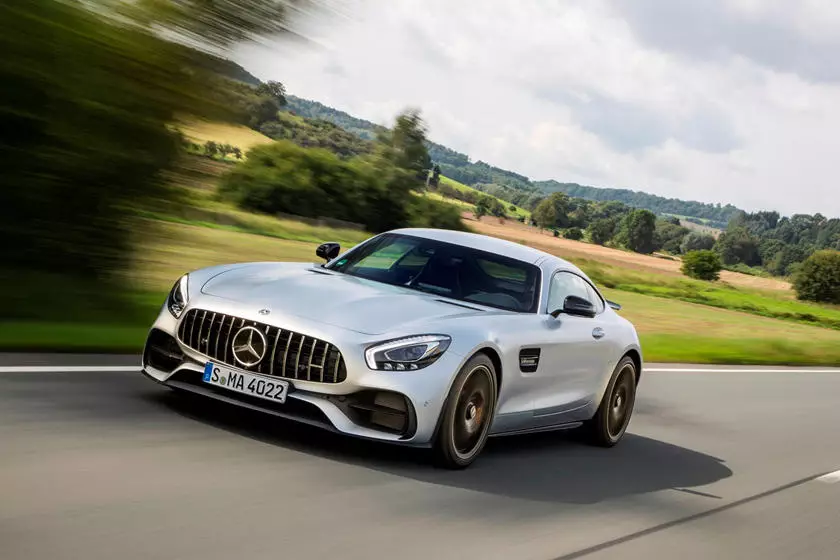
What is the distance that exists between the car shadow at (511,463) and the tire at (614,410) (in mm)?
100

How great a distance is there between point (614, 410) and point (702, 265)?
76540 mm

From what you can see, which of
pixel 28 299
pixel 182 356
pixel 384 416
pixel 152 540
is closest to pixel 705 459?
pixel 384 416

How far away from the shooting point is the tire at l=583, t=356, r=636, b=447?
7883mm

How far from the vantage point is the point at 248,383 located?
18.2ft

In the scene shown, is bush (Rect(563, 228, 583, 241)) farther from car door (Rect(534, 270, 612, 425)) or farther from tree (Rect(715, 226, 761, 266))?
car door (Rect(534, 270, 612, 425))

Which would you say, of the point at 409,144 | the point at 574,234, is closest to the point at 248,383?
the point at 409,144

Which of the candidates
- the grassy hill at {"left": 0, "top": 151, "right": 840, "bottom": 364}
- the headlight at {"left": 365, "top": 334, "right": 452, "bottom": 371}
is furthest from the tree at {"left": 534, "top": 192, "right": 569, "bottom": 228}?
the headlight at {"left": 365, "top": 334, "right": 452, "bottom": 371}

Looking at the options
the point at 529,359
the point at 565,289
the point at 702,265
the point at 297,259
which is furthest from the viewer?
the point at 702,265

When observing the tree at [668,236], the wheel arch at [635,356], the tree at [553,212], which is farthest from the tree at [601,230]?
the wheel arch at [635,356]

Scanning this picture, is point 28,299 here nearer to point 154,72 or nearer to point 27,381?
point 154,72

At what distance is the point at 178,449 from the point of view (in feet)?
17.4

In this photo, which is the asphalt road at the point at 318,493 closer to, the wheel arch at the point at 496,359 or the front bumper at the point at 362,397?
the front bumper at the point at 362,397

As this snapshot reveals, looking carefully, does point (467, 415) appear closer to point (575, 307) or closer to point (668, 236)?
point (575, 307)

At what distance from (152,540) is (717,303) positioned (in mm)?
54210
